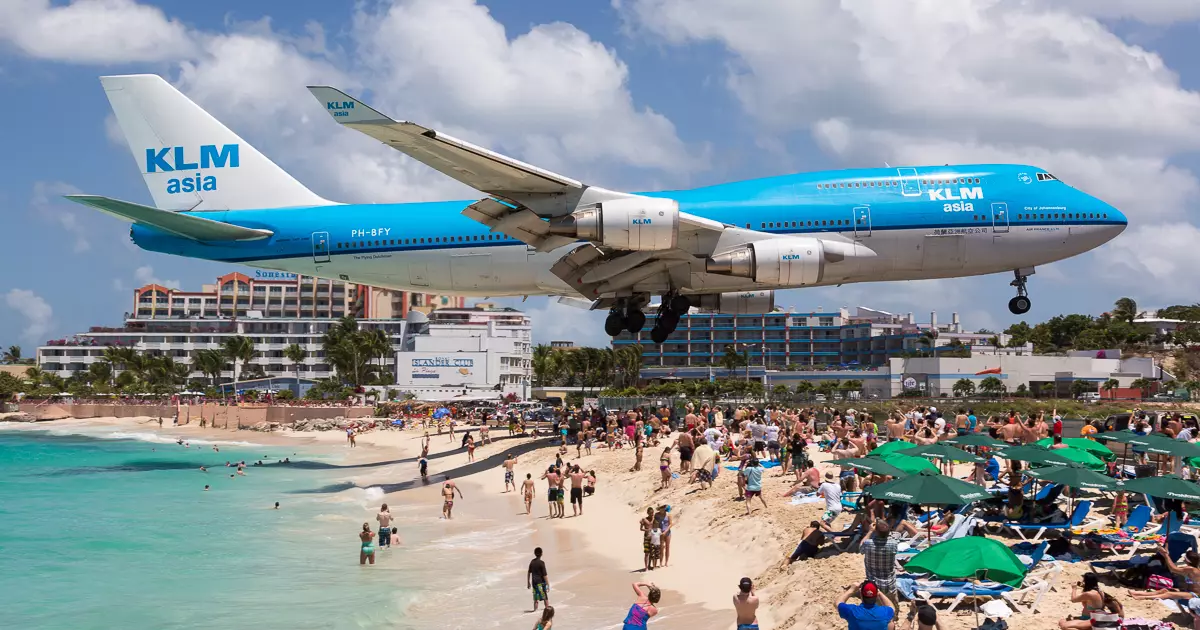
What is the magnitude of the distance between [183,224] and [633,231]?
16.3 meters

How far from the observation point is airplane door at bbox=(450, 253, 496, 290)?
105 ft

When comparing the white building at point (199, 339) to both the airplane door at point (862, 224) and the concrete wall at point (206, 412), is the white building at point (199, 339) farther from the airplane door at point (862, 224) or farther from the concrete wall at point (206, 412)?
the airplane door at point (862, 224)

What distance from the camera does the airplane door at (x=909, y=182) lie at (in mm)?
30609

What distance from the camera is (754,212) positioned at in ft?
101

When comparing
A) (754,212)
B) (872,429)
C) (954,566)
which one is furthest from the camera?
(872,429)

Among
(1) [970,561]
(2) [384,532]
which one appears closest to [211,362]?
(2) [384,532]

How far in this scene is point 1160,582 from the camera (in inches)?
557

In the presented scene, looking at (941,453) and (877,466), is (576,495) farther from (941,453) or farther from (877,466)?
(877,466)

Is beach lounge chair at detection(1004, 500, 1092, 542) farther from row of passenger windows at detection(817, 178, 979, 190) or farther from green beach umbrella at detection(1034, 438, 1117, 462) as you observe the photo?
row of passenger windows at detection(817, 178, 979, 190)

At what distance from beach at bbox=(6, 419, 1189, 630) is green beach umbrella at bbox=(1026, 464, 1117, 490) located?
4.79 ft

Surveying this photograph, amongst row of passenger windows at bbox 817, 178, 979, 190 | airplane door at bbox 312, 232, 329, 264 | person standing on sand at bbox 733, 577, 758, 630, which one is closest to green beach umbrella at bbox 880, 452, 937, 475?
person standing on sand at bbox 733, 577, 758, 630

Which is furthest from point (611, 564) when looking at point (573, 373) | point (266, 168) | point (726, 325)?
point (726, 325)

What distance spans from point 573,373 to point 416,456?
87634 mm

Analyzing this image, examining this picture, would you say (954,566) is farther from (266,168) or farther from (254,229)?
(266,168)
